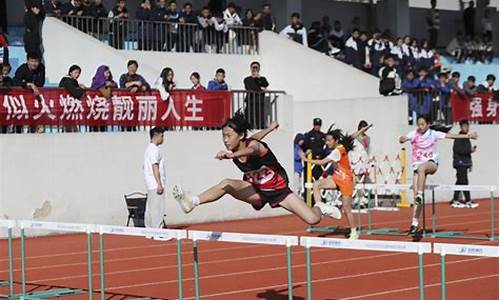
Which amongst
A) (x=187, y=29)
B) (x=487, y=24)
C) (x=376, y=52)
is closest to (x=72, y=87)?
(x=187, y=29)

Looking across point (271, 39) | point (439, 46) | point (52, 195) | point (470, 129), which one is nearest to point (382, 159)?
point (470, 129)

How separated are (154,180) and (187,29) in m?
10.6

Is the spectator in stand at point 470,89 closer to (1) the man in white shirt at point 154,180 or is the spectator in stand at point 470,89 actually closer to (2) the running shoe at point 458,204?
(2) the running shoe at point 458,204

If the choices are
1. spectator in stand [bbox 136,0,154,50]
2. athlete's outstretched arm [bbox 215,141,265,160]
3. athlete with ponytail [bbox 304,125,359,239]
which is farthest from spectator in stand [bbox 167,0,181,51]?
athlete's outstretched arm [bbox 215,141,265,160]

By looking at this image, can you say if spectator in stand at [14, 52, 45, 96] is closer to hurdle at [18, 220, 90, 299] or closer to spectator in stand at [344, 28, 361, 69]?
hurdle at [18, 220, 90, 299]

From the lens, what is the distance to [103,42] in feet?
86.6

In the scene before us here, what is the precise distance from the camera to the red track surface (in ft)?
42.9

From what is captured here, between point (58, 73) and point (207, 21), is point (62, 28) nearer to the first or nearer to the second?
point (58, 73)

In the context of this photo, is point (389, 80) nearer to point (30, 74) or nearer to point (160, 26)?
point (160, 26)

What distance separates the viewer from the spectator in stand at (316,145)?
24.1 meters

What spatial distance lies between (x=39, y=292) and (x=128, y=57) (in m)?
13.5

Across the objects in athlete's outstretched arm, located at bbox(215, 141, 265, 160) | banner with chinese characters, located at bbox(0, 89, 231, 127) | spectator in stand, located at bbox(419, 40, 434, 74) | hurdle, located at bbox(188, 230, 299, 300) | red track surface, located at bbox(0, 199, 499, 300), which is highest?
spectator in stand, located at bbox(419, 40, 434, 74)

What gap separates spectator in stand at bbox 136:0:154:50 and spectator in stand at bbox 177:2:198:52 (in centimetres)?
86

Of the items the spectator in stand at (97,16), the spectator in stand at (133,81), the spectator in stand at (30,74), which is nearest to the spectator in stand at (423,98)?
the spectator in stand at (97,16)
